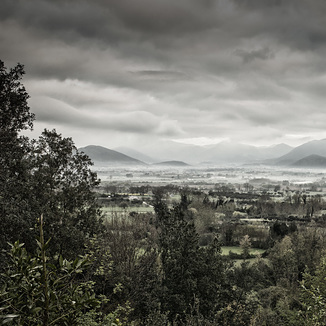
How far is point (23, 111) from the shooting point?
1138 centimetres

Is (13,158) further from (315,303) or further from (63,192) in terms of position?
(315,303)

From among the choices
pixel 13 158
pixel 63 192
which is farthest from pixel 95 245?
pixel 13 158

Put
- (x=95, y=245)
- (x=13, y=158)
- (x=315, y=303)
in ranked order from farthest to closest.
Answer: (x=95, y=245) < (x=13, y=158) < (x=315, y=303)

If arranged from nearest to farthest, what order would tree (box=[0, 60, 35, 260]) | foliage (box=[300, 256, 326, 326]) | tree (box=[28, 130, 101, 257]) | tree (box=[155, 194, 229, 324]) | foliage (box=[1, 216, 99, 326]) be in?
foliage (box=[1, 216, 99, 326]), foliage (box=[300, 256, 326, 326]), tree (box=[0, 60, 35, 260]), tree (box=[28, 130, 101, 257]), tree (box=[155, 194, 229, 324])

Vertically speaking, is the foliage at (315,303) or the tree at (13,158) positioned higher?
the tree at (13,158)

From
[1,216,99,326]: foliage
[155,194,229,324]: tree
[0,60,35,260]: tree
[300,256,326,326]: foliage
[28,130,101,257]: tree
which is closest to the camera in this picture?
[1,216,99,326]: foliage

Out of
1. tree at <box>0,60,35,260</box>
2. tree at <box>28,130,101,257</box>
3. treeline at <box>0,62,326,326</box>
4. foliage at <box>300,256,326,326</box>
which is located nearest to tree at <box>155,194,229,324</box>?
treeline at <box>0,62,326,326</box>

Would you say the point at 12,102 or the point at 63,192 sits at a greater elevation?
the point at 12,102

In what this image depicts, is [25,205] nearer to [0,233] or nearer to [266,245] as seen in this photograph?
[0,233]

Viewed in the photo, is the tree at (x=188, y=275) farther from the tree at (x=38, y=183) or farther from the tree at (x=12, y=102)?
the tree at (x=12, y=102)

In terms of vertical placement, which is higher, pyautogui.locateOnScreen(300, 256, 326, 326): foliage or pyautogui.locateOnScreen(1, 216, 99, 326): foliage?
pyautogui.locateOnScreen(1, 216, 99, 326): foliage

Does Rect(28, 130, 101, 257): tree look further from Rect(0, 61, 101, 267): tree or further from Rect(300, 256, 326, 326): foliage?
Rect(300, 256, 326, 326): foliage

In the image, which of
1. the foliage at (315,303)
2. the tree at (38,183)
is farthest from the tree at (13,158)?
the foliage at (315,303)

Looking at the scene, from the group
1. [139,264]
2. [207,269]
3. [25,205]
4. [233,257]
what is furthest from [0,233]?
[233,257]
